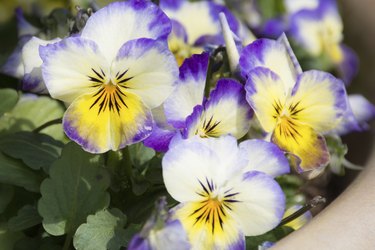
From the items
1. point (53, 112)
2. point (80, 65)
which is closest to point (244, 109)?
point (80, 65)

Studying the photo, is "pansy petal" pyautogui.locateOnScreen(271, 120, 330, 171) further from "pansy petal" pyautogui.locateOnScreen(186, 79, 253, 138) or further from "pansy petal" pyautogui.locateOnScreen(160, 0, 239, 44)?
"pansy petal" pyautogui.locateOnScreen(160, 0, 239, 44)

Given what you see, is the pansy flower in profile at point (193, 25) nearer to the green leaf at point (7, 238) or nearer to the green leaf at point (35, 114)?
the green leaf at point (35, 114)

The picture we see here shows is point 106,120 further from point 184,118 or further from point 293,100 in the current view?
point 293,100

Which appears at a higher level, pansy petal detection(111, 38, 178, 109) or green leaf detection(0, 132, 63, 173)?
pansy petal detection(111, 38, 178, 109)

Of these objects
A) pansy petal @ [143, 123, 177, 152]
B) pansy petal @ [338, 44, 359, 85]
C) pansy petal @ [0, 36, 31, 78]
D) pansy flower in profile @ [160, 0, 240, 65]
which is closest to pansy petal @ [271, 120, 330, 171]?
pansy petal @ [143, 123, 177, 152]

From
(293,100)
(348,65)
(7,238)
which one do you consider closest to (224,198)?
(293,100)
